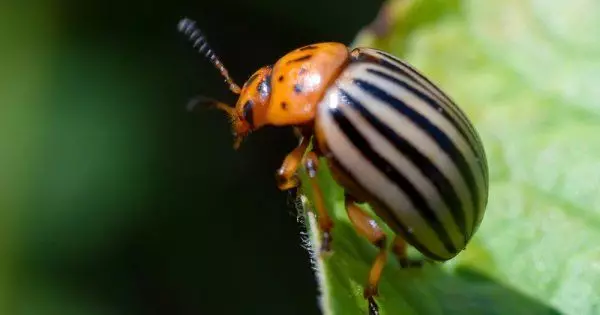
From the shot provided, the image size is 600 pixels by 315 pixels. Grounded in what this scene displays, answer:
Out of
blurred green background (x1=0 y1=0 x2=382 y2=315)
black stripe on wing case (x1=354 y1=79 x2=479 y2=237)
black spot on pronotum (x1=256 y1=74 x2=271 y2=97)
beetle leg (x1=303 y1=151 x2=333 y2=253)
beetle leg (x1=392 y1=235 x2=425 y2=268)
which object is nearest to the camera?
beetle leg (x1=303 y1=151 x2=333 y2=253)

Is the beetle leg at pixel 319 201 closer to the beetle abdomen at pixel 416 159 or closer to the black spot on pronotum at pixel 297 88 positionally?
the beetle abdomen at pixel 416 159

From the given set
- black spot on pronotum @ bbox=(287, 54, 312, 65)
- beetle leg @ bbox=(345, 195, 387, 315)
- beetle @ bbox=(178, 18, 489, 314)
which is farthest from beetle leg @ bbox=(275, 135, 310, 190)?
black spot on pronotum @ bbox=(287, 54, 312, 65)

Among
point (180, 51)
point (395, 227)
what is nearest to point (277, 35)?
point (180, 51)

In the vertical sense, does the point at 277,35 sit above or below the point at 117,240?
above

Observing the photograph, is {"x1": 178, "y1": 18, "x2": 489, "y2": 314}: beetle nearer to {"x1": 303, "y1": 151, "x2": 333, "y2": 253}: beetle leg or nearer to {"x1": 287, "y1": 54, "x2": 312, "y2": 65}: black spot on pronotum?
{"x1": 303, "y1": 151, "x2": 333, "y2": 253}: beetle leg

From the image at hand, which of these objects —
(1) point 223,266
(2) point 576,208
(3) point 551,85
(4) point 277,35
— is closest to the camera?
(2) point 576,208

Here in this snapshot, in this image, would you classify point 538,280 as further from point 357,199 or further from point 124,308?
point 124,308
